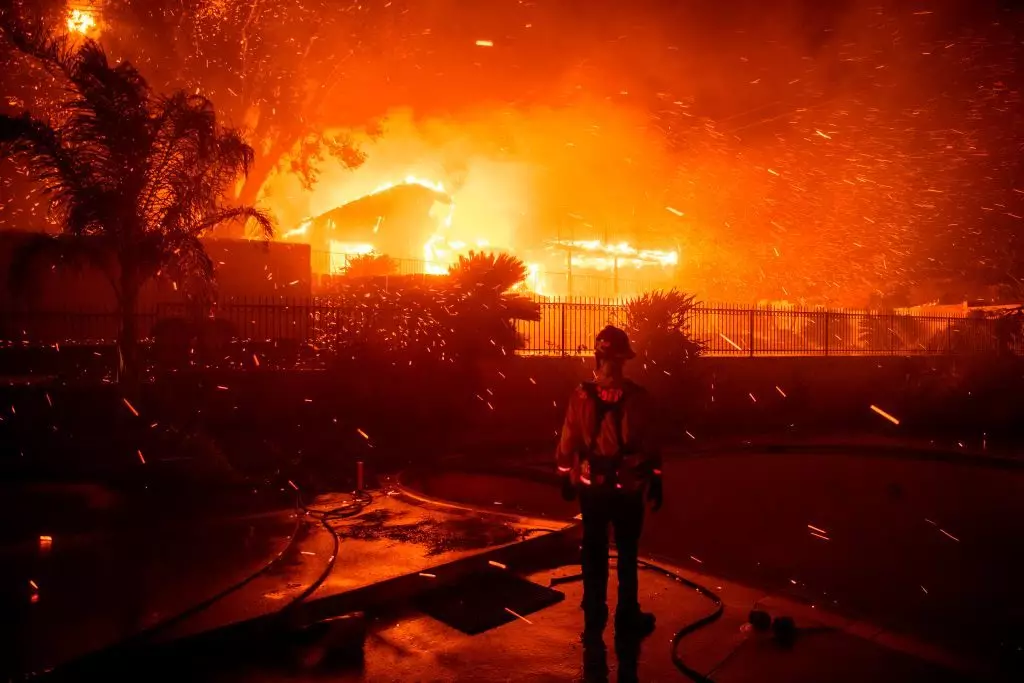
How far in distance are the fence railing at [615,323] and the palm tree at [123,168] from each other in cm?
132

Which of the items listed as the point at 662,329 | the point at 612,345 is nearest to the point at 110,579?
the point at 612,345

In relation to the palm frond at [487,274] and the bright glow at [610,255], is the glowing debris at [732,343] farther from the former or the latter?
the bright glow at [610,255]

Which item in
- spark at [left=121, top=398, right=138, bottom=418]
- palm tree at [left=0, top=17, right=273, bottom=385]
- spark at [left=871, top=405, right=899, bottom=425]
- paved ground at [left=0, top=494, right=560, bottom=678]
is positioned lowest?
spark at [left=871, top=405, right=899, bottom=425]

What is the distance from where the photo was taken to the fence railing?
14.0m

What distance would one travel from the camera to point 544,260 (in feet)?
117

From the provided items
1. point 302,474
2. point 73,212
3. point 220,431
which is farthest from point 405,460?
point 73,212

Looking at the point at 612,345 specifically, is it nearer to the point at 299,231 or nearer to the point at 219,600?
the point at 219,600

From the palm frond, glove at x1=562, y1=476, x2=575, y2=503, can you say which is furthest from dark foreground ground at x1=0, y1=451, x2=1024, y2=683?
the palm frond

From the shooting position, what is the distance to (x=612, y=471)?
188 inches

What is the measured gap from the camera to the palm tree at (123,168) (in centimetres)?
1004

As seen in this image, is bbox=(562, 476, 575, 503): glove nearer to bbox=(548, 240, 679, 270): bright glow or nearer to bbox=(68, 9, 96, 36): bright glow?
bbox=(548, 240, 679, 270): bright glow

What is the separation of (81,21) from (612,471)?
2867 cm

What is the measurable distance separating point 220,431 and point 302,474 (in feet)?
8.66

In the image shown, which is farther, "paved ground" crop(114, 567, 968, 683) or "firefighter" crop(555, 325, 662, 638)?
"firefighter" crop(555, 325, 662, 638)
